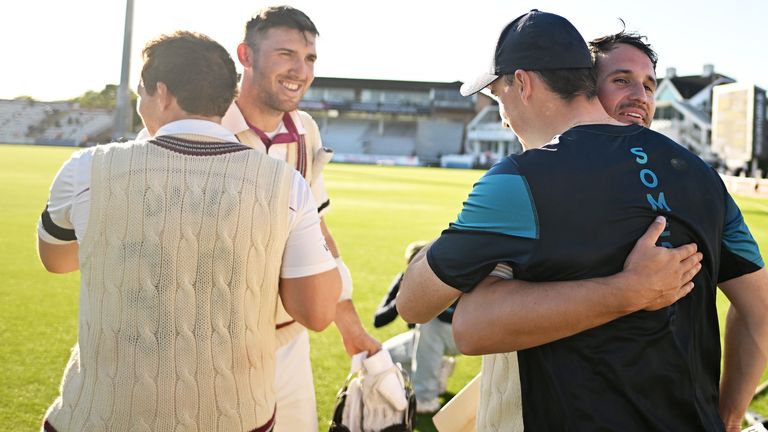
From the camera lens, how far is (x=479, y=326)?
5.46ft

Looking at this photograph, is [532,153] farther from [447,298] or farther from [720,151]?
[720,151]

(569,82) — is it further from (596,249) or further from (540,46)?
(596,249)

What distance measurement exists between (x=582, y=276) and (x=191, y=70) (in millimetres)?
1231

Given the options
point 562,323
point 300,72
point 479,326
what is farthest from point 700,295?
point 300,72

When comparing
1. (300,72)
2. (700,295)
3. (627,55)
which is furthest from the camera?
(300,72)

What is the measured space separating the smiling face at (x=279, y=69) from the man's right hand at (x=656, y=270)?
75.3 inches

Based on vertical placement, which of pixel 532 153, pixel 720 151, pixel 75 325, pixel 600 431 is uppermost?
pixel 720 151

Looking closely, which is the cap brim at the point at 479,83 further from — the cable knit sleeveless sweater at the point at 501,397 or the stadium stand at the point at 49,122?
the stadium stand at the point at 49,122

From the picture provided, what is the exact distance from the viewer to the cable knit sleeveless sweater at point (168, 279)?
1862mm

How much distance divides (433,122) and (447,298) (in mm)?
76507

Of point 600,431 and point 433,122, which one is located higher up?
point 433,122

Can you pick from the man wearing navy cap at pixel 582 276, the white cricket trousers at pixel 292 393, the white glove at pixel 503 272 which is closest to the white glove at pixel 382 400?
the white cricket trousers at pixel 292 393

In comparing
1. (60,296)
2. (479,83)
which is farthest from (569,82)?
(60,296)

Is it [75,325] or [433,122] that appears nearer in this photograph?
[75,325]
